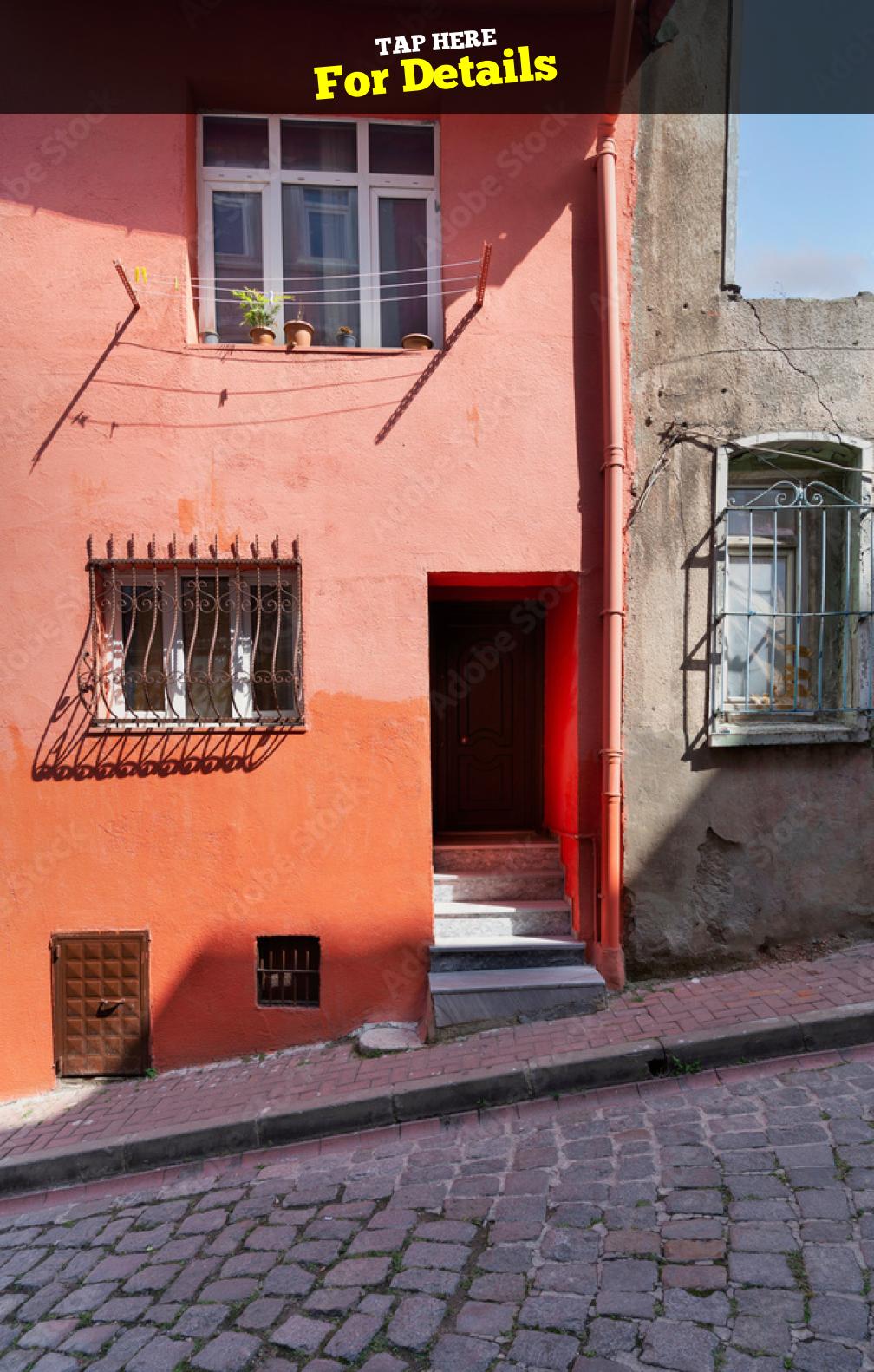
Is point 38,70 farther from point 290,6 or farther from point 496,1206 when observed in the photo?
point 496,1206

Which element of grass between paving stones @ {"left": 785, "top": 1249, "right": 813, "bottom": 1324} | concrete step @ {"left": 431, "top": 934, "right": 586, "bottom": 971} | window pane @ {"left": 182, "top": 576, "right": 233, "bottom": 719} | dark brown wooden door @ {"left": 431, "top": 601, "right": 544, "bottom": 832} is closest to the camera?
grass between paving stones @ {"left": 785, "top": 1249, "right": 813, "bottom": 1324}

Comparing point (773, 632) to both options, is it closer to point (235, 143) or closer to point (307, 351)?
point (307, 351)

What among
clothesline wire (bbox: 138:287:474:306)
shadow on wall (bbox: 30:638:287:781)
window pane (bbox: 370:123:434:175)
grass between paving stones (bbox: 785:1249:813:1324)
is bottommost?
grass between paving stones (bbox: 785:1249:813:1324)

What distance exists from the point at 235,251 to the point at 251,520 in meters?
2.04

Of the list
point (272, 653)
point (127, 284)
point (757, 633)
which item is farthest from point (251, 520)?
point (757, 633)

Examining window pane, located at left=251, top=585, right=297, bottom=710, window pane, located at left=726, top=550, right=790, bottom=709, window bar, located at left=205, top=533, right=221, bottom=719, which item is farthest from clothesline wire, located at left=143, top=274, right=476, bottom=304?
window pane, located at left=726, top=550, right=790, bottom=709

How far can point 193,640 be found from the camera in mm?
5250

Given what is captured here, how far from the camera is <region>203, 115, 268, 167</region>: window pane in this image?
556 cm

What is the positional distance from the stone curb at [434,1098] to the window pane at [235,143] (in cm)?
621

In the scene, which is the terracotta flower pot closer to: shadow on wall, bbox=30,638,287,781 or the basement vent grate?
shadow on wall, bbox=30,638,287,781

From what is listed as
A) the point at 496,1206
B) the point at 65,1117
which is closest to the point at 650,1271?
the point at 496,1206

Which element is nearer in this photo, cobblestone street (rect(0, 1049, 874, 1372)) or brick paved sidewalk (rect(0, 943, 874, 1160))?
cobblestone street (rect(0, 1049, 874, 1372))

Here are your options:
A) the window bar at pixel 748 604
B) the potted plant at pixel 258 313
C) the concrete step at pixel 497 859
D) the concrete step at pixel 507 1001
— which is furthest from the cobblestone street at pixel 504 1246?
the potted plant at pixel 258 313

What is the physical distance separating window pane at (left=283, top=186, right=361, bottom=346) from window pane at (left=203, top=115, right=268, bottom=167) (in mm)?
341
